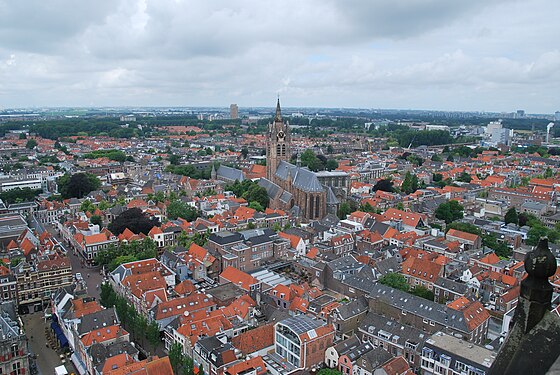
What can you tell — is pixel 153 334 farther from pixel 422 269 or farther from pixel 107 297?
pixel 422 269

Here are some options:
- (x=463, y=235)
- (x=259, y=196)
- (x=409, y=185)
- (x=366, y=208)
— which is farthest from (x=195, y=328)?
(x=409, y=185)

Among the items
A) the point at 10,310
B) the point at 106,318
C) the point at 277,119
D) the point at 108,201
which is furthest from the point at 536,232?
the point at 108,201

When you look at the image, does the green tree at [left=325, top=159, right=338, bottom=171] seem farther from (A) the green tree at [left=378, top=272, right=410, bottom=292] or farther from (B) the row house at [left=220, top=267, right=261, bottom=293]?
(A) the green tree at [left=378, top=272, right=410, bottom=292]

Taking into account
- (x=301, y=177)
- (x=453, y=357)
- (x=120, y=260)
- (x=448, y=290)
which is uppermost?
(x=301, y=177)

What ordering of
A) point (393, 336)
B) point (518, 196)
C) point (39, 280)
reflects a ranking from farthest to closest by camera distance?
point (518, 196), point (39, 280), point (393, 336)

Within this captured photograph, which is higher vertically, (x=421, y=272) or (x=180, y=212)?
(x=180, y=212)

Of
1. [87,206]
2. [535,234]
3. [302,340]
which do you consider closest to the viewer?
[302,340]

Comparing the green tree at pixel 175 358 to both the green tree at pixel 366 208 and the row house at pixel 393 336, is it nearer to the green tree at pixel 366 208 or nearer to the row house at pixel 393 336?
the row house at pixel 393 336
